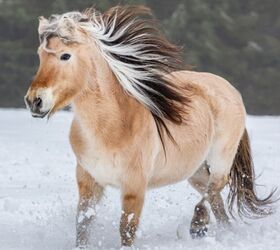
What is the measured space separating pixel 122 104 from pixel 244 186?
2.17 meters

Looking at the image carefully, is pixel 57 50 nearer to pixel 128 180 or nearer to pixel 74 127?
pixel 74 127

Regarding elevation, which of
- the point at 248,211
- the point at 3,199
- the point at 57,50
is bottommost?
the point at 3,199

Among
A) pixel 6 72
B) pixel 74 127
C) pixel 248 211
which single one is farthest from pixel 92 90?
pixel 6 72

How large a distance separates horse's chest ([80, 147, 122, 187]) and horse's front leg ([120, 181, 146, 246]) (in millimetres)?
101

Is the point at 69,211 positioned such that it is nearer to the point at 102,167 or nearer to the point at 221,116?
the point at 221,116

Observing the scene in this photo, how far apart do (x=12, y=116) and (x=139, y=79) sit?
41.1 ft

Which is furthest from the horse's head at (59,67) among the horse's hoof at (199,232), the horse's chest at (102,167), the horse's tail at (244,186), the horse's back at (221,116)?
the horse's tail at (244,186)

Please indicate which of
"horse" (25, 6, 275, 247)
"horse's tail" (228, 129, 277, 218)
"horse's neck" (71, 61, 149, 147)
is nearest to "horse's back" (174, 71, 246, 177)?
"horse" (25, 6, 275, 247)

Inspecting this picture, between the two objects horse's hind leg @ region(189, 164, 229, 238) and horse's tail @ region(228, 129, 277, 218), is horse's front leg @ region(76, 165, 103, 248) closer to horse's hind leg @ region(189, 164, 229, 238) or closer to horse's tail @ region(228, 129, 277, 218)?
horse's hind leg @ region(189, 164, 229, 238)

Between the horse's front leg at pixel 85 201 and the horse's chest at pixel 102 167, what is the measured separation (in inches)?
7.1

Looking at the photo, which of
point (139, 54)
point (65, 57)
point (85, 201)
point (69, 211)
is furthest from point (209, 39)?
point (65, 57)

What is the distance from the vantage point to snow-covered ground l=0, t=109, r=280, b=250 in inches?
243

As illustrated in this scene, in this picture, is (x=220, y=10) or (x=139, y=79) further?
(x=220, y=10)

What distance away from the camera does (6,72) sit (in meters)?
23.5
